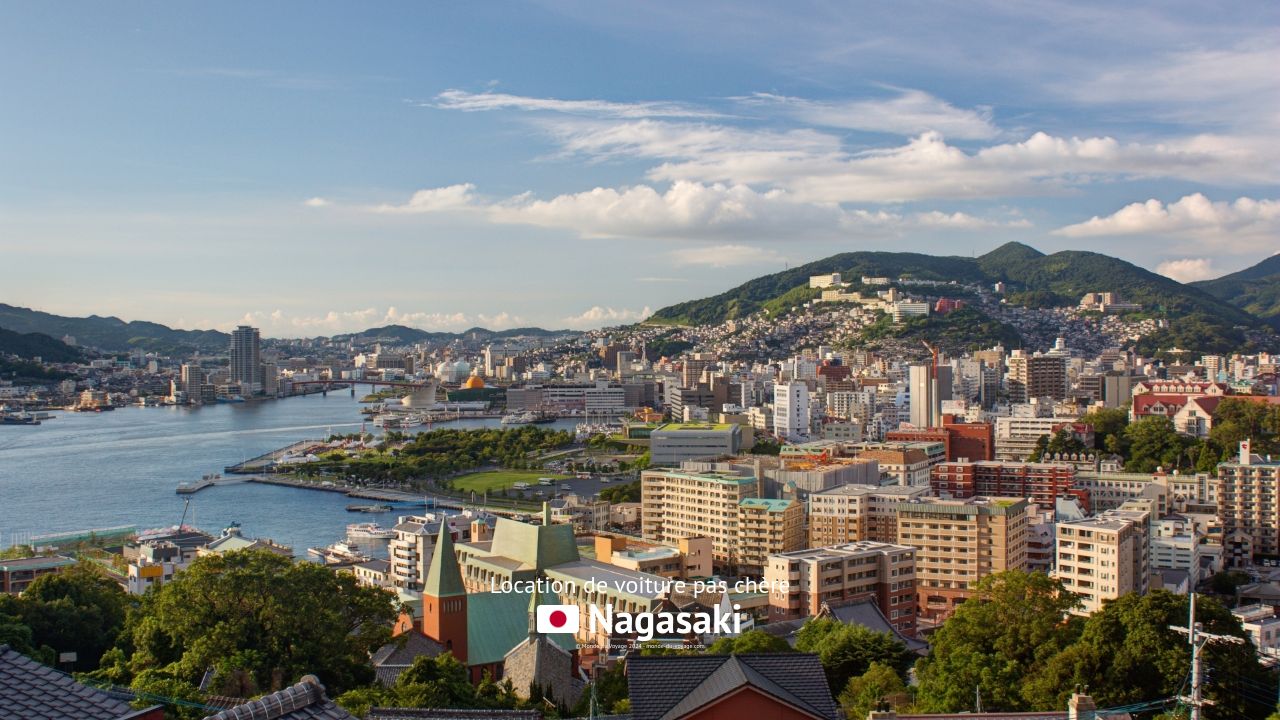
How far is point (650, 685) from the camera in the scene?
3.05 m

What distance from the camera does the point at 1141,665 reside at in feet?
17.7

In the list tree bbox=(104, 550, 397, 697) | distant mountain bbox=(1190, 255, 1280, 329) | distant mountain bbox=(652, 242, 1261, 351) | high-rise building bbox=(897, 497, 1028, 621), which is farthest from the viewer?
distant mountain bbox=(1190, 255, 1280, 329)

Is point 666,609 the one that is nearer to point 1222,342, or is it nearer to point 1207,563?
point 1207,563

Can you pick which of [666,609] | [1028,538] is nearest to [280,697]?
[666,609]

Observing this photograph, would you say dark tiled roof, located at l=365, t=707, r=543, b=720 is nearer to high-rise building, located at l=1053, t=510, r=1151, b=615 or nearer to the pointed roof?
the pointed roof

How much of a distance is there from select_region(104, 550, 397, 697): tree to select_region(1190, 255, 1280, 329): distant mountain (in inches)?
2057

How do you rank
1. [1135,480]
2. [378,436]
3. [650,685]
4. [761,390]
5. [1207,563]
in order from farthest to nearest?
[761,390], [378,436], [1135,480], [1207,563], [650,685]

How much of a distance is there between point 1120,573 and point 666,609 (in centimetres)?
444

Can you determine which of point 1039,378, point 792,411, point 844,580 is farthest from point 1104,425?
point 844,580

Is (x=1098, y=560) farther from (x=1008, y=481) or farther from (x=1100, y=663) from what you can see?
(x=1008, y=481)

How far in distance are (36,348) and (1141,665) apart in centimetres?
5205

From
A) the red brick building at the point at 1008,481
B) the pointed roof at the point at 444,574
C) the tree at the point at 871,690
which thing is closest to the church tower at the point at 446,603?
the pointed roof at the point at 444,574

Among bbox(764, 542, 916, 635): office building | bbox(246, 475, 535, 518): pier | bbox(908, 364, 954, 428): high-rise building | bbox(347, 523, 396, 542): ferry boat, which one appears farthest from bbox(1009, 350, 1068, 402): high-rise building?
bbox(764, 542, 916, 635): office building

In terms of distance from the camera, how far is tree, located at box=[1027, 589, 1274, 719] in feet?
17.2
